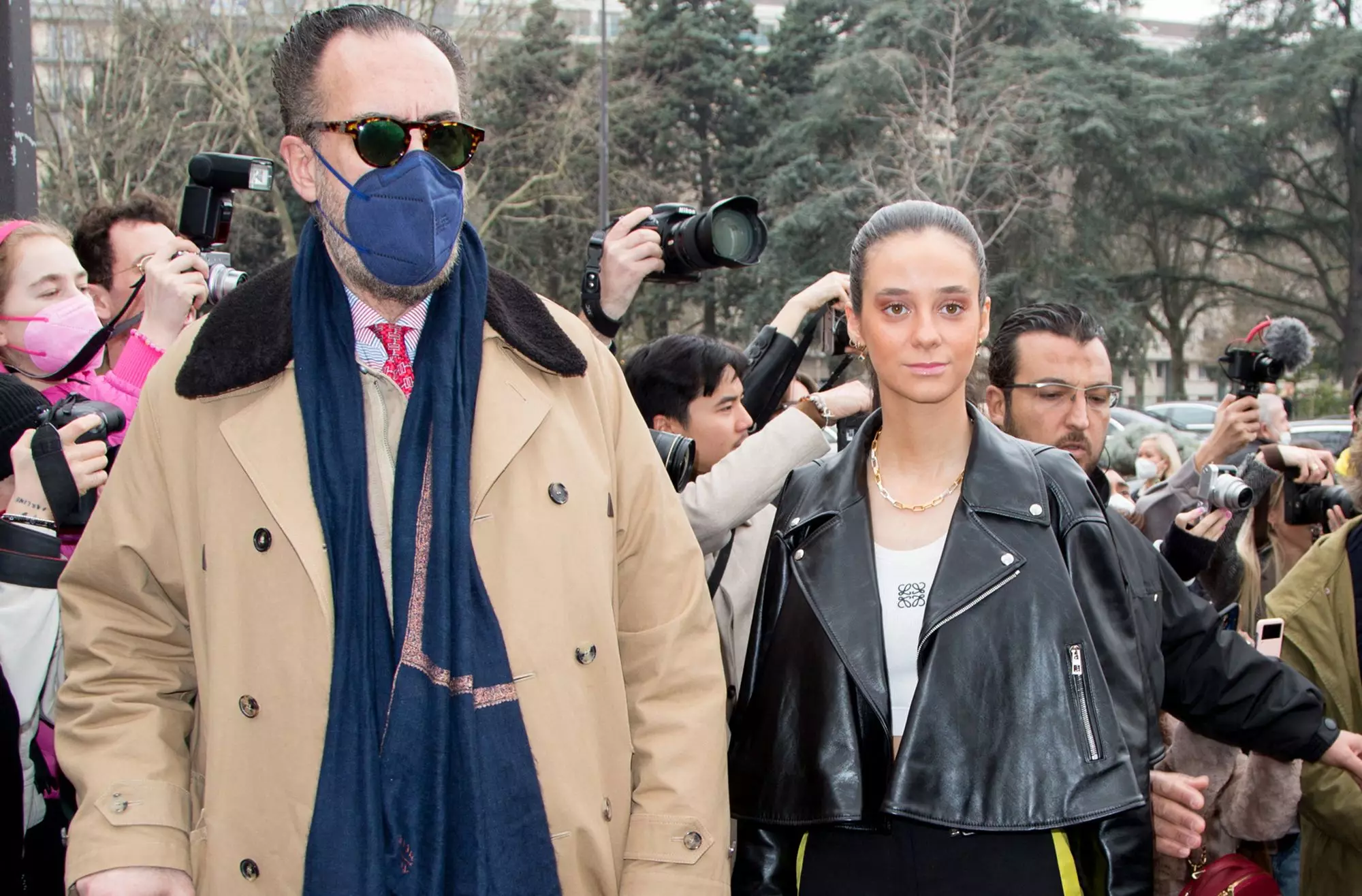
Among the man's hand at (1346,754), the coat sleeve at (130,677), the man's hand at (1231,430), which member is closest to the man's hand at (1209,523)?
the man's hand at (1231,430)

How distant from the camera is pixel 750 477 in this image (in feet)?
10.0

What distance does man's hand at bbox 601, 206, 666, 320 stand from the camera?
325cm

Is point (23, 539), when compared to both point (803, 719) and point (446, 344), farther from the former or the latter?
point (803, 719)

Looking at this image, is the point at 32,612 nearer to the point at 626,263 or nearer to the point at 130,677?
the point at 130,677

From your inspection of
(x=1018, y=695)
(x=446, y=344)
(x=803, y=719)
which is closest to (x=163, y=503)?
(x=446, y=344)

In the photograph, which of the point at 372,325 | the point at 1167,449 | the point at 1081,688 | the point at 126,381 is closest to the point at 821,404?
the point at 1081,688

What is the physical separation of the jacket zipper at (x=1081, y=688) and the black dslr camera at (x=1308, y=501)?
8.45 ft

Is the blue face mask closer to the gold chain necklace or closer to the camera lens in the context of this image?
the gold chain necklace

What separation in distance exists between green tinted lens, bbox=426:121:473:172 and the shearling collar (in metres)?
0.23

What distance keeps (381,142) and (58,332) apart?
1431 millimetres

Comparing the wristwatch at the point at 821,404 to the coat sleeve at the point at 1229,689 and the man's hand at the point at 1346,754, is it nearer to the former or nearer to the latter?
the coat sleeve at the point at 1229,689

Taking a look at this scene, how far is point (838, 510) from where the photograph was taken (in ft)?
7.97

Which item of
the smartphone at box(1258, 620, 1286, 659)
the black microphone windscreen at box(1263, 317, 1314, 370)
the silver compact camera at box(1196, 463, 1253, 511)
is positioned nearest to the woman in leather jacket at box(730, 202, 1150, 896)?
the smartphone at box(1258, 620, 1286, 659)

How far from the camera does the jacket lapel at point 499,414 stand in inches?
82.0
